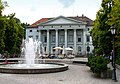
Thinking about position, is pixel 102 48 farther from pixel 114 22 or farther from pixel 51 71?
pixel 51 71

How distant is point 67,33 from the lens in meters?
88.4

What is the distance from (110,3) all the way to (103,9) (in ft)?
4.91

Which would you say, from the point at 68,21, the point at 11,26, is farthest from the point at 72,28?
the point at 11,26

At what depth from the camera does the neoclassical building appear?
3386 inches

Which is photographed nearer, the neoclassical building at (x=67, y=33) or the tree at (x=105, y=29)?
the tree at (x=105, y=29)

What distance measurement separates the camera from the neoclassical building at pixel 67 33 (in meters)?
86.0

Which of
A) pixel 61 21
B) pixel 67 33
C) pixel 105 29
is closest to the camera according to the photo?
pixel 105 29

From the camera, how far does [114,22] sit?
73.5ft

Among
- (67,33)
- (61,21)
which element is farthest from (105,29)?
(67,33)

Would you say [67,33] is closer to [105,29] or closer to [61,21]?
[61,21]

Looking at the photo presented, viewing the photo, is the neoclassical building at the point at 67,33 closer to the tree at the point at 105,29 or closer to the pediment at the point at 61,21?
the pediment at the point at 61,21

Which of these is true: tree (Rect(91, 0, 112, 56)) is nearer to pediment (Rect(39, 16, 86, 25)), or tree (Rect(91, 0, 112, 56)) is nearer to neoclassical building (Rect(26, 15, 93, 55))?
neoclassical building (Rect(26, 15, 93, 55))

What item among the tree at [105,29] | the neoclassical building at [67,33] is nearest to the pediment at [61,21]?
the neoclassical building at [67,33]

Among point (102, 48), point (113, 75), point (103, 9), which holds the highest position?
point (103, 9)
